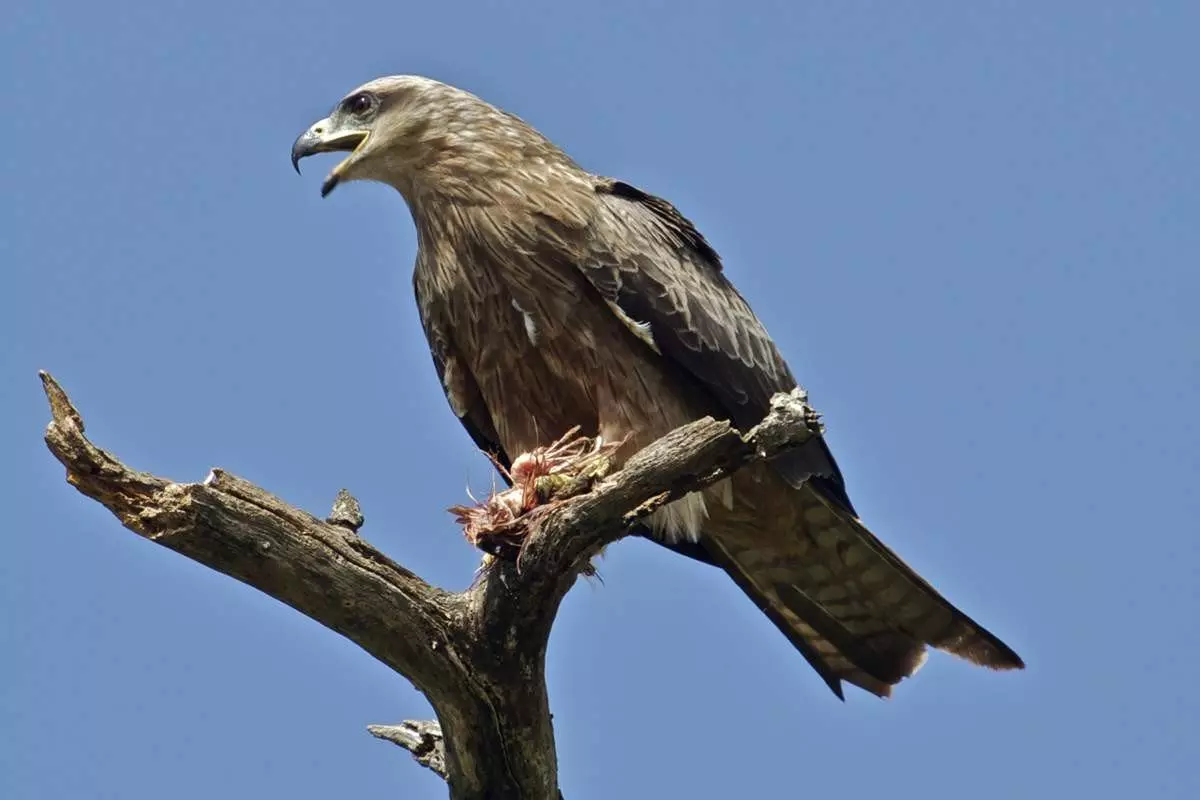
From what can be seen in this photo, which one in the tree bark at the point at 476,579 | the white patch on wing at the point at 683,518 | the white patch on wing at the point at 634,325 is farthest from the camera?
the white patch on wing at the point at 683,518

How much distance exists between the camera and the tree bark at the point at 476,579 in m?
5.26

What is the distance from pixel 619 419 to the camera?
22.5 ft

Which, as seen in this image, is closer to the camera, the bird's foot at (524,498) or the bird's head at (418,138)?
the bird's foot at (524,498)

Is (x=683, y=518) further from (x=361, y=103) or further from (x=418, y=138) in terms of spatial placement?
(x=361, y=103)

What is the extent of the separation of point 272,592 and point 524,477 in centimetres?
113

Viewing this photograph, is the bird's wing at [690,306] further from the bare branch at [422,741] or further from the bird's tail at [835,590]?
the bare branch at [422,741]

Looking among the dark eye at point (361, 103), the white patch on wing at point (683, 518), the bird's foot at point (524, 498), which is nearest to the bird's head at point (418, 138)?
the dark eye at point (361, 103)

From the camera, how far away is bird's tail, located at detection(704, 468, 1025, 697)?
7398 mm

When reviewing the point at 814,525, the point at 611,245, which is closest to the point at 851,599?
the point at 814,525

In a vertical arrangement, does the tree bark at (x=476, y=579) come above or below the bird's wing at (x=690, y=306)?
below

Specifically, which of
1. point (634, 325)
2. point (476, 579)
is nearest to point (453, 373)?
point (634, 325)

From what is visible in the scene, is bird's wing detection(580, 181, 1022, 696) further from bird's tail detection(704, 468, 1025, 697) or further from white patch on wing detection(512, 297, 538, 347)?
white patch on wing detection(512, 297, 538, 347)

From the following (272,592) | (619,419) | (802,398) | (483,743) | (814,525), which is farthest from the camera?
(814,525)

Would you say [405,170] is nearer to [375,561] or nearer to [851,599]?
[375,561]
